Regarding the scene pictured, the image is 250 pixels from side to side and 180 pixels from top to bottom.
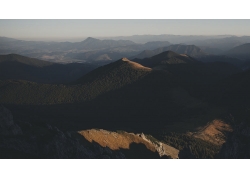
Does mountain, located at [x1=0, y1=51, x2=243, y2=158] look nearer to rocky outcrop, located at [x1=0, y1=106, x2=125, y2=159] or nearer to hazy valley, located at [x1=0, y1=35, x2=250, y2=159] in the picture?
hazy valley, located at [x1=0, y1=35, x2=250, y2=159]

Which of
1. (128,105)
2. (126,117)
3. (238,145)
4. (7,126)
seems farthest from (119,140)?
(128,105)

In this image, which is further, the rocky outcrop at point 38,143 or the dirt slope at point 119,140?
the dirt slope at point 119,140

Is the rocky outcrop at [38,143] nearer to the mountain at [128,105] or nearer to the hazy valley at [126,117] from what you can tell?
the hazy valley at [126,117]

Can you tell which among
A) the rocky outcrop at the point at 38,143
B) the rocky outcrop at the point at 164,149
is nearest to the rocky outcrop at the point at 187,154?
the rocky outcrop at the point at 164,149

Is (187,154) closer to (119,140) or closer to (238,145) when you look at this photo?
(238,145)

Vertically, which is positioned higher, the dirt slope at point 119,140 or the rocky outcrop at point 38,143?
the rocky outcrop at point 38,143

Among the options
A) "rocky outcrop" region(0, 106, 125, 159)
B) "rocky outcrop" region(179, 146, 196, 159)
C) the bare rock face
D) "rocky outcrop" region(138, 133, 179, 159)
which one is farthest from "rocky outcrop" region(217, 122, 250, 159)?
the bare rock face

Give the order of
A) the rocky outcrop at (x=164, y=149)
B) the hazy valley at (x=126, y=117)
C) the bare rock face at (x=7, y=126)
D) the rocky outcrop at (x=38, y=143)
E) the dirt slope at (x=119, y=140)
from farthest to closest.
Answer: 1. the rocky outcrop at (x=164, y=149)
2. the dirt slope at (x=119, y=140)
3. the hazy valley at (x=126, y=117)
4. the bare rock face at (x=7, y=126)
5. the rocky outcrop at (x=38, y=143)
